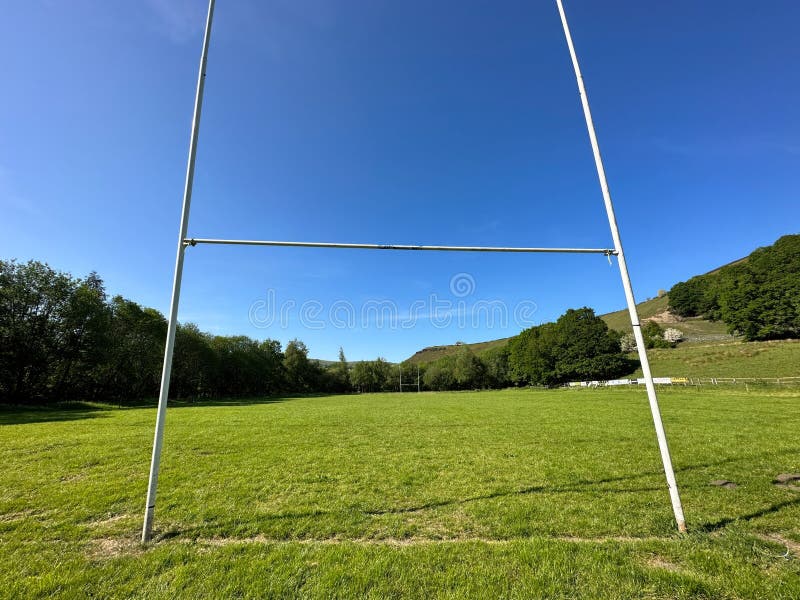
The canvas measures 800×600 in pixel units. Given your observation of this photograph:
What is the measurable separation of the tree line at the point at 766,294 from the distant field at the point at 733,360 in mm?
3908

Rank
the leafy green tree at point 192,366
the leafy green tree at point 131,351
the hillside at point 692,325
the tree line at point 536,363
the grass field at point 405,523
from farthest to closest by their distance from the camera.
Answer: the hillside at point 692,325, the tree line at point 536,363, the leafy green tree at point 192,366, the leafy green tree at point 131,351, the grass field at point 405,523

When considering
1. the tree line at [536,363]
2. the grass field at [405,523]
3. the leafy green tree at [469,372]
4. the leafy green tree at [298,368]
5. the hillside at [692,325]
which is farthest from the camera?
the leafy green tree at [469,372]

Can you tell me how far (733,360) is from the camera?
4578cm

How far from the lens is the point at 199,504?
536 cm

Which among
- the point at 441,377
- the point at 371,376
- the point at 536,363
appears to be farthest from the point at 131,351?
the point at 441,377

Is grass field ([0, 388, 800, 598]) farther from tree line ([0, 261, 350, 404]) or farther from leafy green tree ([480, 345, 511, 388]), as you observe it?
leafy green tree ([480, 345, 511, 388])

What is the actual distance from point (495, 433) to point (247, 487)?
30.8 ft

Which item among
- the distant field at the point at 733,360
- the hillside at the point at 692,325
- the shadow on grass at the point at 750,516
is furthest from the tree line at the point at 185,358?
the shadow on grass at the point at 750,516

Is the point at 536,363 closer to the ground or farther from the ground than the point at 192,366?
closer to the ground

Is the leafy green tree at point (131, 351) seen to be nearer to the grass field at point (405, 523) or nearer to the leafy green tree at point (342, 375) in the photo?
the grass field at point (405, 523)

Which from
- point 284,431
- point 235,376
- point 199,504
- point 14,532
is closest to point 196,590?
point 199,504

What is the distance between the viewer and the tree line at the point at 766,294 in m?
50.8

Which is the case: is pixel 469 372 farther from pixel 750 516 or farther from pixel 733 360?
pixel 750 516

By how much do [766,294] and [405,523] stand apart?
77896mm
